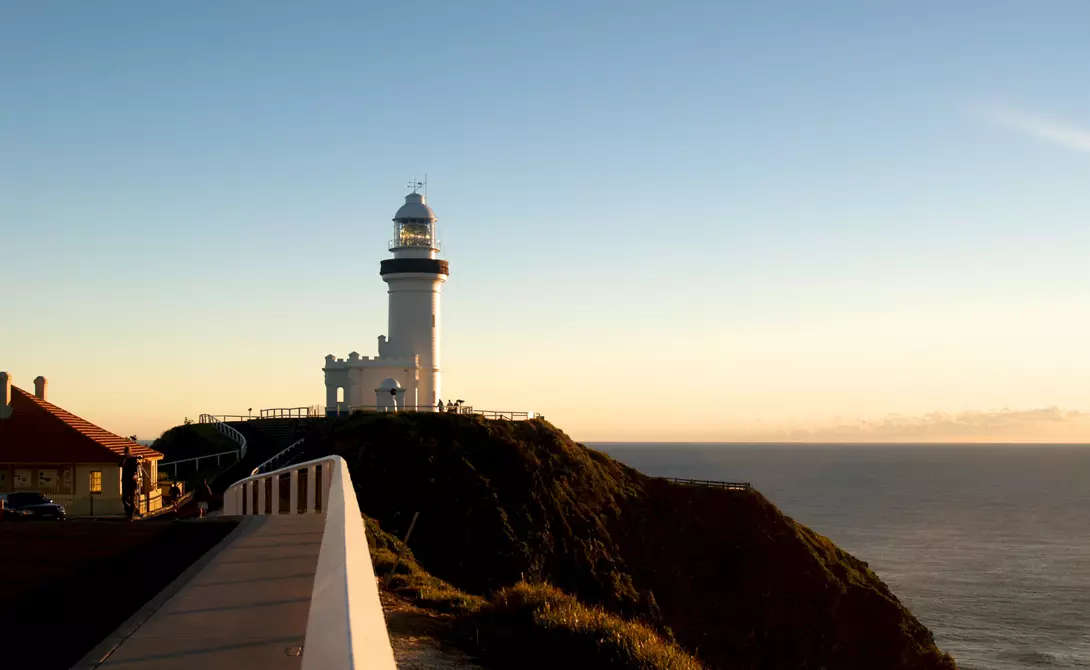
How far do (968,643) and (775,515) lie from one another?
1788 cm

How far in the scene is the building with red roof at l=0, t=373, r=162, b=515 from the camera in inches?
1170

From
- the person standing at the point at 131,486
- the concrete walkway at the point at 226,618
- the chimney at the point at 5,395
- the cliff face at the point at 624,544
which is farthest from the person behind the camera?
the cliff face at the point at 624,544

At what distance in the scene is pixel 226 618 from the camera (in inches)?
257

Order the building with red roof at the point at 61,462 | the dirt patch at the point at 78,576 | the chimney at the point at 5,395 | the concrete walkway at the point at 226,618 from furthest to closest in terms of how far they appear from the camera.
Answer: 1. the chimney at the point at 5,395
2. the building with red roof at the point at 61,462
3. the dirt patch at the point at 78,576
4. the concrete walkway at the point at 226,618

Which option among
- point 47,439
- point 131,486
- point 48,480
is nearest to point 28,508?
point 131,486

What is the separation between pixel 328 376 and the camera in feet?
207

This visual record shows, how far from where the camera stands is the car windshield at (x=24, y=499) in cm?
2373

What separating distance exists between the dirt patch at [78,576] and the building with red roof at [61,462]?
19073mm

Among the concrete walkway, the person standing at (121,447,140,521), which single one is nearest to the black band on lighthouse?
the person standing at (121,447,140,521)

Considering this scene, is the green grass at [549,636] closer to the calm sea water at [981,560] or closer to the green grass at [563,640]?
the green grass at [563,640]

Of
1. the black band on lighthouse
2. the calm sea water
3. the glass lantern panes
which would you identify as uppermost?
the glass lantern panes

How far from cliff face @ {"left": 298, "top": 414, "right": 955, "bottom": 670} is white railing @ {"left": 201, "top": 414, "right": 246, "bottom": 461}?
11.0 feet

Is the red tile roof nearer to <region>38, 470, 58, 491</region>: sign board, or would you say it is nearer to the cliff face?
<region>38, 470, 58, 491</region>: sign board

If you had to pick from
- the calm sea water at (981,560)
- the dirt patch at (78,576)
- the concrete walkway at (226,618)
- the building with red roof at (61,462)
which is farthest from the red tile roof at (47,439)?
the calm sea water at (981,560)
